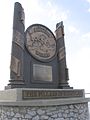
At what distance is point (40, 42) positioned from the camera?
A: 330 inches

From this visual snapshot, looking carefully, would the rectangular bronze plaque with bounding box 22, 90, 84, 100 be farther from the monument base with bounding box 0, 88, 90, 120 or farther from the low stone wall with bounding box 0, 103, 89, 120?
the low stone wall with bounding box 0, 103, 89, 120

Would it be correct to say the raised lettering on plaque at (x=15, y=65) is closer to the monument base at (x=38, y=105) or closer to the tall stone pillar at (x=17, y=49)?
the tall stone pillar at (x=17, y=49)

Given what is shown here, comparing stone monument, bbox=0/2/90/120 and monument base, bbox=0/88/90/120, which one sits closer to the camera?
monument base, bbox=0/88/90/120

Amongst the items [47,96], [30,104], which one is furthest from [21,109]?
[47,96]

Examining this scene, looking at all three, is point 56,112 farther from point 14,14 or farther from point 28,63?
point 14,14

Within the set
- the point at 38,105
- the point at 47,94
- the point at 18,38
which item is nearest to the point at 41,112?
the point at 38,105

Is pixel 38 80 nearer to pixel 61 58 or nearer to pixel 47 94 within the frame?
pixel 47 94

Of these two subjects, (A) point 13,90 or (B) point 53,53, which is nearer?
(A) point 13,90

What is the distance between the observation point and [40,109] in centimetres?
655

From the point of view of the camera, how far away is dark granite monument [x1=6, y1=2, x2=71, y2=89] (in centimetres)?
738

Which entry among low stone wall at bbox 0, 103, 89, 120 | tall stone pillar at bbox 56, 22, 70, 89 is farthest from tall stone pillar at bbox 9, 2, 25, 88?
tall stone pillar at bbox 56, 22, 70, 89

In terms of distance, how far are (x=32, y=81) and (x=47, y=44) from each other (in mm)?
1830

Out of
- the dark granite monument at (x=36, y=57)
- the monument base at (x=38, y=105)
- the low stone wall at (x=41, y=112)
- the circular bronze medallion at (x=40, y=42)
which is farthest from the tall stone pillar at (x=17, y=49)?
the low stone wall at (x=41, y=112)

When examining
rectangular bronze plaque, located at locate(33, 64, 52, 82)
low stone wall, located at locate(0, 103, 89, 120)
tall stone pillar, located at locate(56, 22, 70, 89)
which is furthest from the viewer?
tall stone pillar, located at locate(56, 22, 70, 89)
